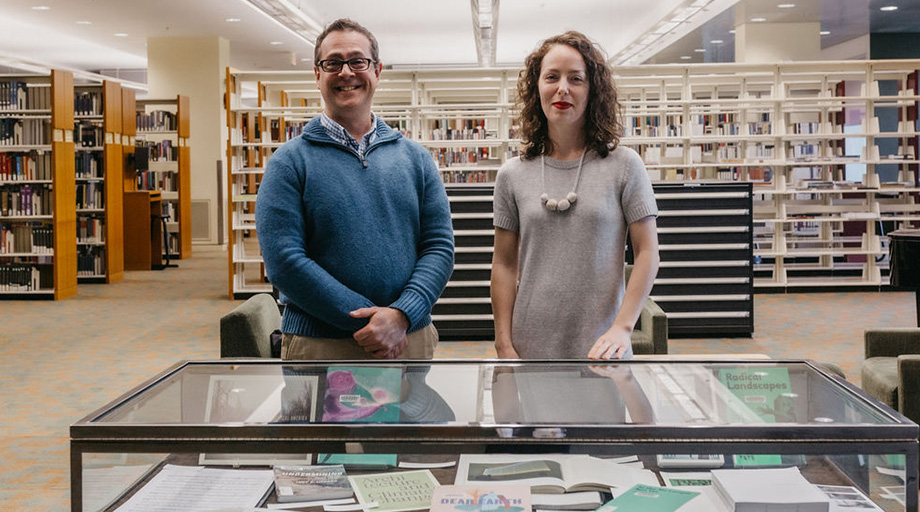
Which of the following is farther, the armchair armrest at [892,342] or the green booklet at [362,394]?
the armchair armrest at [892,342]

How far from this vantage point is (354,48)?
1.90m

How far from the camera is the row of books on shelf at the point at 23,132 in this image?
9188 millimetres

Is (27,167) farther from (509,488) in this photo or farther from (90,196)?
(509,488)

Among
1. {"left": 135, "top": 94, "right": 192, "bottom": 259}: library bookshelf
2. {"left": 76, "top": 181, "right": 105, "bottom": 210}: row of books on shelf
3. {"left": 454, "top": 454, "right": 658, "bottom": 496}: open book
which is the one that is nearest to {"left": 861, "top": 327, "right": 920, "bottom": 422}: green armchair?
{"left": 454, "top": 454, "right": 658, "bottom": 496}: open book

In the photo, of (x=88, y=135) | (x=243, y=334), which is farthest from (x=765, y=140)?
(x=88, y=135)

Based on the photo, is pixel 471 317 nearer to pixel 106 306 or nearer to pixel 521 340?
pixel 106 306

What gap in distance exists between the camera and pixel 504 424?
122cm

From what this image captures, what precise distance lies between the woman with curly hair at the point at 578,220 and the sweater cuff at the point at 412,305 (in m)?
0.20

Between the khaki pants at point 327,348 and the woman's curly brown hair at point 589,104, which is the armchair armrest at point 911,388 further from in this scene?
the khaki pants at point 327,348

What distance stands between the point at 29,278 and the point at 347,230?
8.40 meters

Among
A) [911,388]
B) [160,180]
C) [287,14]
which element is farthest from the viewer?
[160,180]

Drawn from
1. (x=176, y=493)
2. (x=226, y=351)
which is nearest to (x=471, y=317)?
(x=226, y=351)

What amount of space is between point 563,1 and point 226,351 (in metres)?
10.8

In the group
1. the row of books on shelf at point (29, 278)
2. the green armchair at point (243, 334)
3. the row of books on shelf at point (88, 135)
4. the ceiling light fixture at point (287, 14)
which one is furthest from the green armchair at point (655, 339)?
the row of books on shelf at point (88, 135)
